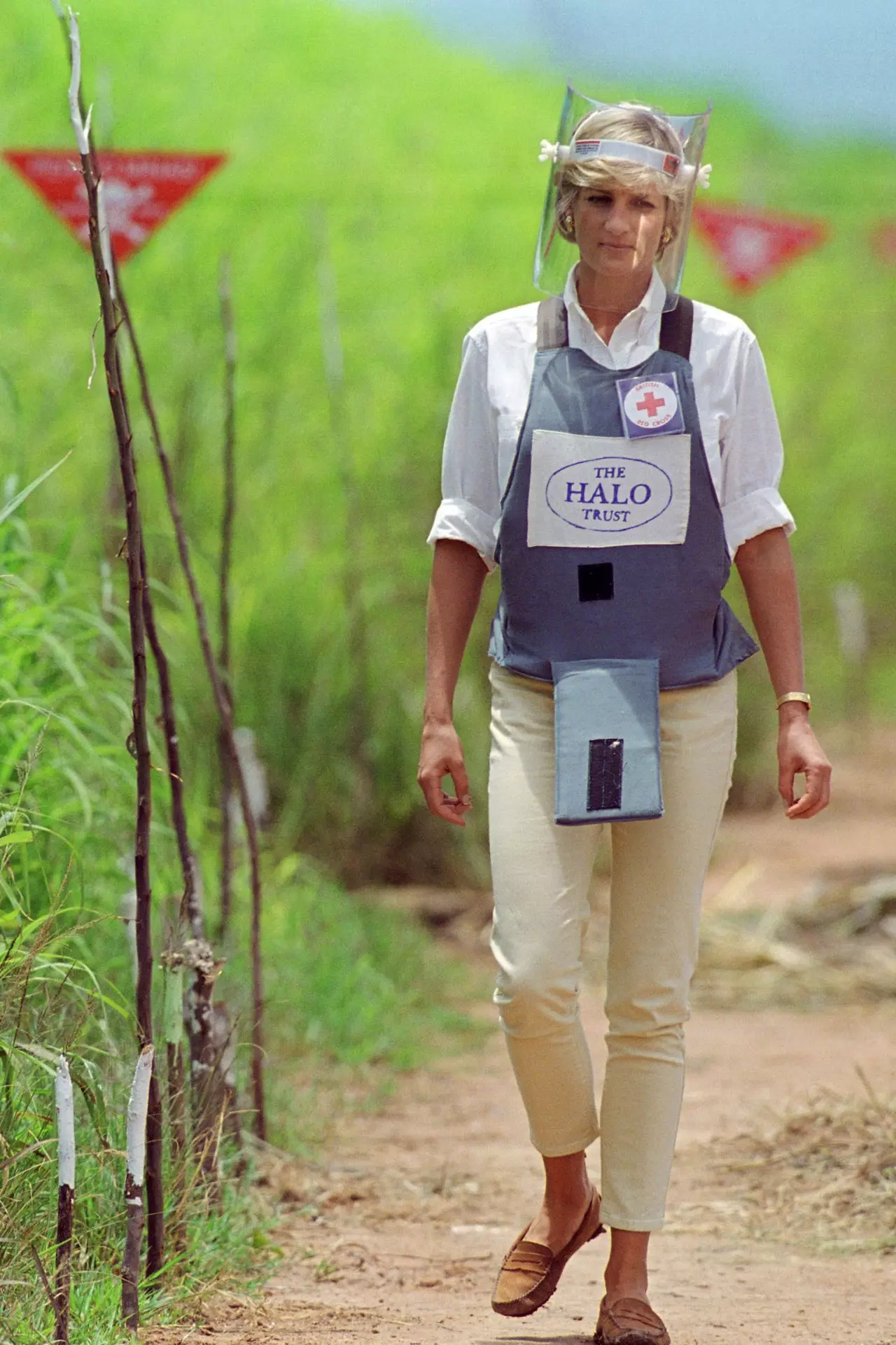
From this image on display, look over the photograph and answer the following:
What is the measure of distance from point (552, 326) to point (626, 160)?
0.24 metres

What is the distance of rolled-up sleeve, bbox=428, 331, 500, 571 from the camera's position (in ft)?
8.15

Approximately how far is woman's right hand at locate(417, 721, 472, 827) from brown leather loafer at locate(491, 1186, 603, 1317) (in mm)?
583

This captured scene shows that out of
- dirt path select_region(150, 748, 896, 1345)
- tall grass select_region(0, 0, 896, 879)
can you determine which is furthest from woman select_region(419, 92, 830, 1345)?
tall grass select_region(0, 0, 896, 879)

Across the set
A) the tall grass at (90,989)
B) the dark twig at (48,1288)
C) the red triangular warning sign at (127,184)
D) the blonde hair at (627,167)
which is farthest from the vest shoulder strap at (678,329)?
the red triangular warning sign at (127,184)

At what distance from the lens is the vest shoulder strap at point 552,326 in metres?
2.45

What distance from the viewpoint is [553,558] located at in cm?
240

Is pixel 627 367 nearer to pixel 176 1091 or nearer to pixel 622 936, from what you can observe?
pixel 622 936

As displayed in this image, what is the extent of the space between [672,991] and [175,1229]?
780 mm

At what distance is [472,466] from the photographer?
98.4 inches

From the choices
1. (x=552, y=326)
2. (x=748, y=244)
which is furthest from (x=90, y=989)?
(x=748, y=244)

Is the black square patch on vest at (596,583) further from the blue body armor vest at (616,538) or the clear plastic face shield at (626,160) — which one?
the clear plastic face shield at (626,160)

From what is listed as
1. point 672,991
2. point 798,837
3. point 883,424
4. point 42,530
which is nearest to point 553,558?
point 672,991

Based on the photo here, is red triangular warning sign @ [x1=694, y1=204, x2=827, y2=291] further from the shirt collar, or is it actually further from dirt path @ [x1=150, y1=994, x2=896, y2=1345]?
the shirt collar

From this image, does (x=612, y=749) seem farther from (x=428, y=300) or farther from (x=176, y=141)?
(x=176, y=141)
